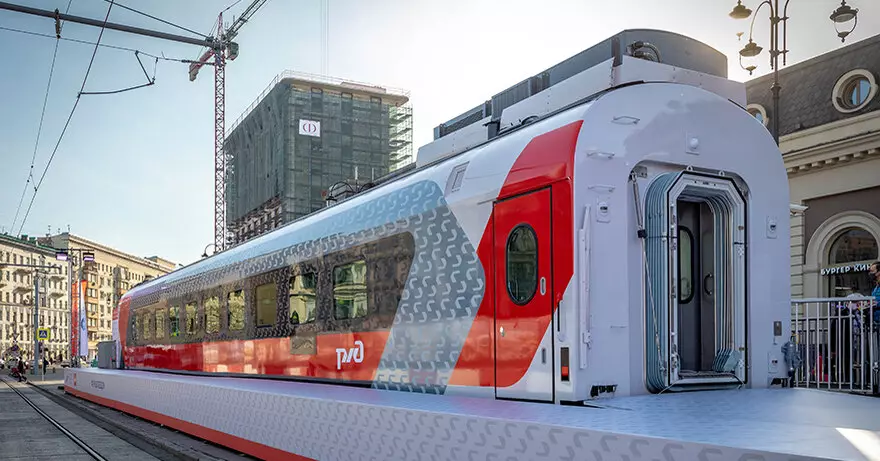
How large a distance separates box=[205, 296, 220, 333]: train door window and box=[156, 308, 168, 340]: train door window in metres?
3.37

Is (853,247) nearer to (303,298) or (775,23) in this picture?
(775,23)

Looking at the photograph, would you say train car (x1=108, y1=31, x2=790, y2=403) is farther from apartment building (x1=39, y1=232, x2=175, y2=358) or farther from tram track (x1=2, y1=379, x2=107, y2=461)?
apartment building (x1=39, y1=232, x2=175, y2=358)

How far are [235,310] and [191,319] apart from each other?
2.91m

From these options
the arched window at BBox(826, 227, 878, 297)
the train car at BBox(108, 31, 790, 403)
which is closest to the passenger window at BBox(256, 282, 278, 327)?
the train car at BBox(108, 31, 790, 403)

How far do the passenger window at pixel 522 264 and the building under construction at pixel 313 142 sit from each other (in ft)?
182

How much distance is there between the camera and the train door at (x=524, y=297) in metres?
6.11

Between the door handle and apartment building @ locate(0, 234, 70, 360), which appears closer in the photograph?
the door handle

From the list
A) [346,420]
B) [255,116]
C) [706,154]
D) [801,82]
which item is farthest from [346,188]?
[255,116]

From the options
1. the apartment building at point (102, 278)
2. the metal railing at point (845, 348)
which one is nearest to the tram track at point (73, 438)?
the metal railing at point (845, 348)

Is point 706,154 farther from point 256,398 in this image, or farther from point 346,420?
point 256,398

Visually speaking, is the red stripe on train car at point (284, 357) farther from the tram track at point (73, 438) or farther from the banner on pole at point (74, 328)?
the banner on pole at point (74, 328)

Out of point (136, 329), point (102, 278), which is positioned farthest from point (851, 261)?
point (102, 278)

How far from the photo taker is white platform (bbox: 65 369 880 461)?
395 centimetres

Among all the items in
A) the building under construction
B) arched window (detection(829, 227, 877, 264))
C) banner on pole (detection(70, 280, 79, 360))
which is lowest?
banner on pole (detection(70, 280, 79, 360))
